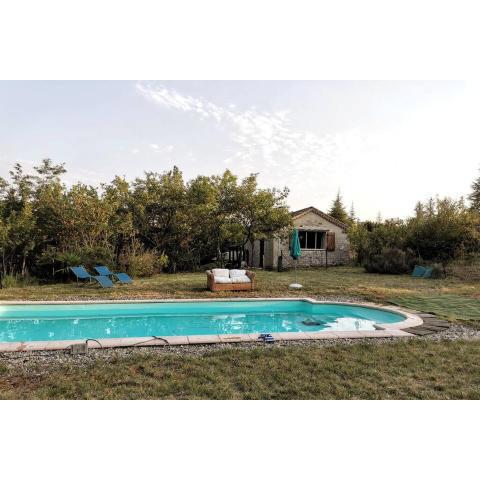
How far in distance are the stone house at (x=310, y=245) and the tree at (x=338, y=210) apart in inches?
537

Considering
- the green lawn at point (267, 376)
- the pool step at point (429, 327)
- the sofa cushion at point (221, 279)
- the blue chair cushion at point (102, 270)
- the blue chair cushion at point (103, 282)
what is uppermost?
the blue chair cushion at point (102, 270)

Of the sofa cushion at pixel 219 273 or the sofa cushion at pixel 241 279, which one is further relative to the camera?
the sofa cushion at pixel 219 273

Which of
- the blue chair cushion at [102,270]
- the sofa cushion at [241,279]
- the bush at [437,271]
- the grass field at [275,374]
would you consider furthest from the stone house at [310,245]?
the grass field at [275,374]

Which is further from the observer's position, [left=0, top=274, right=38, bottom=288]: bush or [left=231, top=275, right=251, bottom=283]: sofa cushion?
→ [left=0, top=274, right=38, bottom=288]: bush

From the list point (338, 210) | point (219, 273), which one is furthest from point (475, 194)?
point (219, 273)

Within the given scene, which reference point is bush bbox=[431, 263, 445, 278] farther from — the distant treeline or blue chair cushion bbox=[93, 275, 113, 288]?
blue chair cushion bbox=[93, 275, 113, 288]

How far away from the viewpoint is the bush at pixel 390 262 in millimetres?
15469

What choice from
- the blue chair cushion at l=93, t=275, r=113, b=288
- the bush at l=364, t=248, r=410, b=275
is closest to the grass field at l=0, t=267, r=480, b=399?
the blue chair cushion at l=93, t=275, r=113, b=288

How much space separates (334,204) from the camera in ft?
123

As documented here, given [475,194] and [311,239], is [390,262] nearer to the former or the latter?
[311,239]

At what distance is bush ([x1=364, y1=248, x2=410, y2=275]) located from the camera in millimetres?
15469

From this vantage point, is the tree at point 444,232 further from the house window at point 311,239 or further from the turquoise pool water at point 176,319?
the turquoise pool water at point 176,319

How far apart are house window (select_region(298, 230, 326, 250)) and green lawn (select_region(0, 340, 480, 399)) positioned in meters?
15.6
